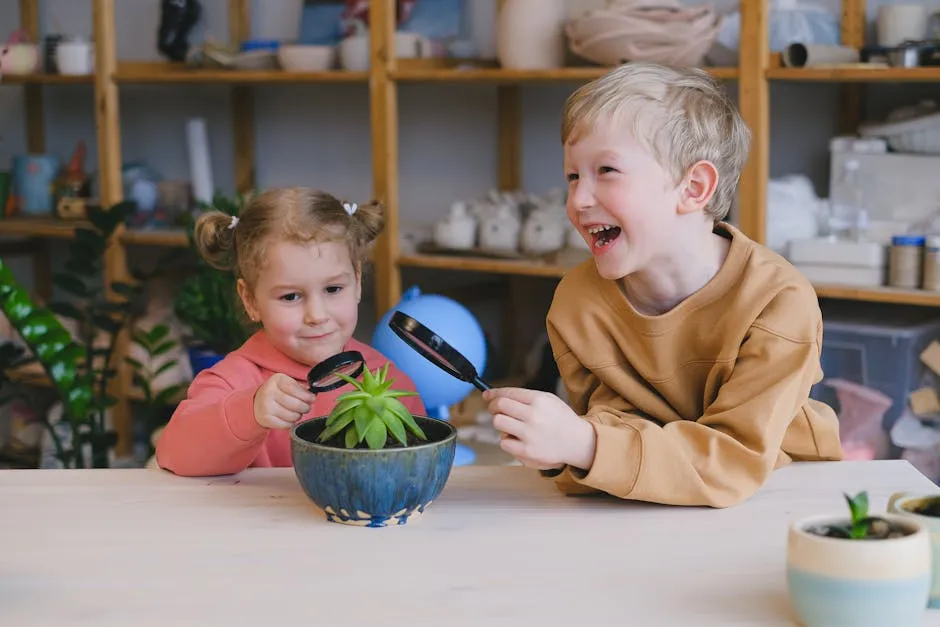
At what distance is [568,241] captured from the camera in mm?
2934

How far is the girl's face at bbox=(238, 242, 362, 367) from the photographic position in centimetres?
159

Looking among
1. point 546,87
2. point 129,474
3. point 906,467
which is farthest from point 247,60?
point 906,467

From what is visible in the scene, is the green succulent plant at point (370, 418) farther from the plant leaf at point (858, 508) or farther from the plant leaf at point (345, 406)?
the plant leaf at point (858, 508)

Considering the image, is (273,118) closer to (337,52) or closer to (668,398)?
(337,52)

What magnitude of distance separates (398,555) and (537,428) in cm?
19

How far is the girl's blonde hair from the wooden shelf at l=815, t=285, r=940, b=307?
118 cm

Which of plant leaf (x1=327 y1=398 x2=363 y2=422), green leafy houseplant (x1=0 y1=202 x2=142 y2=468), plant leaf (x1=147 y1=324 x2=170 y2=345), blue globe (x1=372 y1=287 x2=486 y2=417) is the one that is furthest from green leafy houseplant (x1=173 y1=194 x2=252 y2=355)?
plant leaf (x1=327 y1=398 x2=363 y2=422)

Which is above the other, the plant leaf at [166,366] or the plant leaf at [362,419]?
the plant leaf at [362,419]

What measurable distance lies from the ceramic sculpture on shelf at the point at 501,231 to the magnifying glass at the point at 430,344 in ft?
6.02

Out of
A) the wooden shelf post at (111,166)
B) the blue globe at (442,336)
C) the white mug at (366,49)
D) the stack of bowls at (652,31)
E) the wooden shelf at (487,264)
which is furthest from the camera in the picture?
the wooden shelf post at (111,166)

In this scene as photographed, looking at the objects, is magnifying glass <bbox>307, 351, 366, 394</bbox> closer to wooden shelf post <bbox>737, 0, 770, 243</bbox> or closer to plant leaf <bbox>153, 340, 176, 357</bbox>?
wooden shelf post <bbox>737, 0, 770, 243</bbox>

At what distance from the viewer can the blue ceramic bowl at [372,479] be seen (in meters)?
1.06

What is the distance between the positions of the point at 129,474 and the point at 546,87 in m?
2.30

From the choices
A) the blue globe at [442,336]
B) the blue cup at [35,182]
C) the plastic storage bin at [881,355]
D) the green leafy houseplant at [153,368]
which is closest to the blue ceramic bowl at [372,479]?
the blue globe at [442,336]
